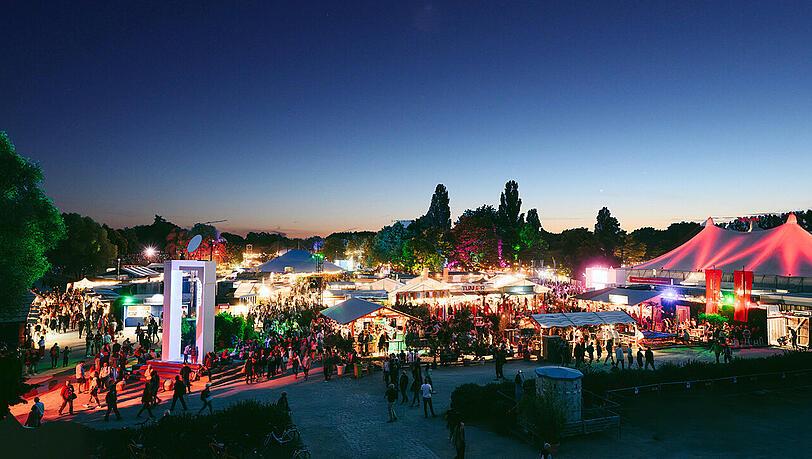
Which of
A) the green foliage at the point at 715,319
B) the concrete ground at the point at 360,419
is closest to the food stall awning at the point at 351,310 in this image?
the concrete ground at the point at 360,419

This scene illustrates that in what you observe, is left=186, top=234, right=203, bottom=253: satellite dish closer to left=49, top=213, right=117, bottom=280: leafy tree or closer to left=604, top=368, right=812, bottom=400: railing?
left=604, top=368, right=812, bottom=400: railing

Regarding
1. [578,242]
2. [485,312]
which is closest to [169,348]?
[485,312]

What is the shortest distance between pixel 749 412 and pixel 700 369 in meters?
2.49

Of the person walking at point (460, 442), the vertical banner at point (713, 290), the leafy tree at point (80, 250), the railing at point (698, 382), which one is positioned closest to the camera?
the person walking at point (460, 442)

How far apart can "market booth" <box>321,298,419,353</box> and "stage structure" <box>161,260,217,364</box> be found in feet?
17.1

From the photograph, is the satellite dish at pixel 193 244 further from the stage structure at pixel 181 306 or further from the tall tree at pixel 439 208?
the tall tree at pixel 439 208

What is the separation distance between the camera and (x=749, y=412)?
12.9 m

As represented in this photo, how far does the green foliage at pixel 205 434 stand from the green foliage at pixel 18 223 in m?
14.0

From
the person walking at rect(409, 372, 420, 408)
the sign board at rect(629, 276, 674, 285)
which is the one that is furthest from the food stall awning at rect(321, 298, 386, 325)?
the sign board at rect(629, 276, 674, 285)

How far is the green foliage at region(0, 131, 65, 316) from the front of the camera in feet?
62.5

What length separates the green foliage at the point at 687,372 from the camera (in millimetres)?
13578

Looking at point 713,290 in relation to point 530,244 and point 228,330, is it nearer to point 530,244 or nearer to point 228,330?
point 228,330

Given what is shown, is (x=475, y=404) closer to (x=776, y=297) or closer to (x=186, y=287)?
(x=776, y=297)

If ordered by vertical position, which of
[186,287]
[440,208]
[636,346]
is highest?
[440,208]
